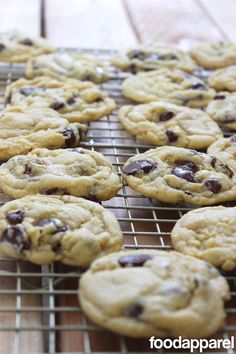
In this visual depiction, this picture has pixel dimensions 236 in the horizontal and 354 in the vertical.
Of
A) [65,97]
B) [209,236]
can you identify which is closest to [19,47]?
[65,97]

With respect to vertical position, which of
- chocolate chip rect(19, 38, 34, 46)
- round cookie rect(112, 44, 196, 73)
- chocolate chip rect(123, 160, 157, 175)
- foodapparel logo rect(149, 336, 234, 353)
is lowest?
foodapparel logo rect(149, 336, 234, 353)

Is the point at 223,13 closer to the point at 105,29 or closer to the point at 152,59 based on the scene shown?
the point at 105,29

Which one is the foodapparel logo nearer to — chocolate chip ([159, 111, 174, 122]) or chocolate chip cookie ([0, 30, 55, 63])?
chocolate chip ([159, 111, 174, 122])

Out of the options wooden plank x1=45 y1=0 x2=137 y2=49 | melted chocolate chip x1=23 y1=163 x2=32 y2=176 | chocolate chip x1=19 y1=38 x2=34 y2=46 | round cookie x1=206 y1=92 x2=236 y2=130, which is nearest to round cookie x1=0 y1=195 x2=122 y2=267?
melted chocolate chip x1=23 y1=163 x2=32 y2=176

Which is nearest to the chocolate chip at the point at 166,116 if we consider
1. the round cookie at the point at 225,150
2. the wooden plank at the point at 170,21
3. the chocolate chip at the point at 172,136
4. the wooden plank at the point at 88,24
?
the chocolate chip at the point at 172,136

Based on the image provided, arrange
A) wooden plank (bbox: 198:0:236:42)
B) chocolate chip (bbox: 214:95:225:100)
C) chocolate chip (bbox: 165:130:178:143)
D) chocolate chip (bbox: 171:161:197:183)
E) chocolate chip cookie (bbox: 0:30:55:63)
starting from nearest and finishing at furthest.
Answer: chocolate chip (bbox: 171:161:197:183) < chocolate chip (bbox: 165:130:178:143) < chocolate chip (bbox: 214:95:225:100) < chocolate chip cookie (bbox: 0:30:55:63) < wooden plank (bbox: 198:0:236:42)

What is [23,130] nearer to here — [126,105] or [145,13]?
[126,105]

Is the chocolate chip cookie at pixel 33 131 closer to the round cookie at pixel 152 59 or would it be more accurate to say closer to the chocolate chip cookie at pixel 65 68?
the chocolate chip cookie at pixel 65 68
